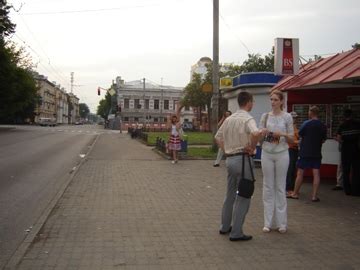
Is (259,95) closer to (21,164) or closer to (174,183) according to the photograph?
(174,183)

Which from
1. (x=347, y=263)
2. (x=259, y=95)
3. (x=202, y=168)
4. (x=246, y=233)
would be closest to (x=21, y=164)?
(x=202, y=168)

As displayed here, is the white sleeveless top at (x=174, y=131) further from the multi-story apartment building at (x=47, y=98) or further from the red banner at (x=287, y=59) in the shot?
the multi-story apartment building at (x=47, y=98)

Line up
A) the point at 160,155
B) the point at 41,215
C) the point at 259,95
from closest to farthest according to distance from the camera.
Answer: the point at 41,215 → the point at 259,95 → the point at 160,155

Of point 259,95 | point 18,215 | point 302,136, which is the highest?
point 259,95

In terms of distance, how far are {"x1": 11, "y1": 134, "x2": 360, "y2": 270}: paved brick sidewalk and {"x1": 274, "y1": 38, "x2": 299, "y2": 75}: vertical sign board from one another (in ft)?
10.7

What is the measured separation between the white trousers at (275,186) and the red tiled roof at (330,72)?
8.81 ft

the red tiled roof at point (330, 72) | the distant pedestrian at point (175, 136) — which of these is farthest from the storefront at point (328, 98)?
the distant pedestrian at point (175, 136)

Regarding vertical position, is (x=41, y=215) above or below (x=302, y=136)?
below

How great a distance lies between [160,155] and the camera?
70.8 ft

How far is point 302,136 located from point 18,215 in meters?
5.41

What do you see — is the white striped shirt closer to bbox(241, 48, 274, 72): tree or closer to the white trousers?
the white trousers

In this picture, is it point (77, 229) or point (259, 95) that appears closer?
point (77, 229)

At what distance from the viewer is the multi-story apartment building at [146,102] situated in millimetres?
101500

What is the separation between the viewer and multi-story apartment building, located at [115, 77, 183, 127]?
10150 centimetres
